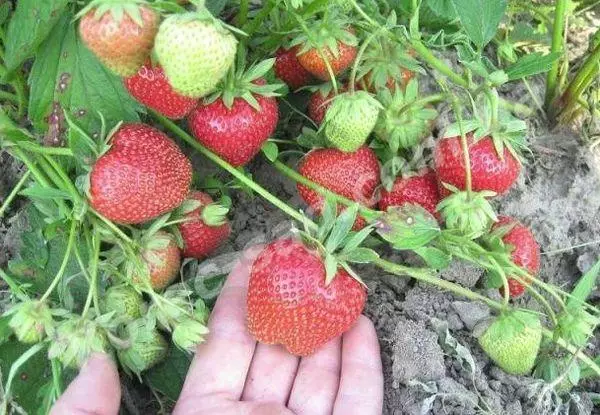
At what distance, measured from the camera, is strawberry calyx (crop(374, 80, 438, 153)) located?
150 centimetres

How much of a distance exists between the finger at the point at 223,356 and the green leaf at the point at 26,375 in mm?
277

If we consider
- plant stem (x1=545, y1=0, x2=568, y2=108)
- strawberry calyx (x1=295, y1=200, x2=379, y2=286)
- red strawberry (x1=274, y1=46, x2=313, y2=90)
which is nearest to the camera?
strawberry calyx (x1=295, y1=200, x2=379, y2=286)

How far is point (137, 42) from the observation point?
1176 millimetres

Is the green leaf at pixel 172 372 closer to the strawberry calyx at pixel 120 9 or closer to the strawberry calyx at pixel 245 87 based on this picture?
the strawberry calyx at pixel 245 87

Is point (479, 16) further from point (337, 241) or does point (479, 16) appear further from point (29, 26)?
point (29, 26)

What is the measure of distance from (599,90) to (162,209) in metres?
1.03

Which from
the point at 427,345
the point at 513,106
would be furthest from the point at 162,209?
the point at 513,106

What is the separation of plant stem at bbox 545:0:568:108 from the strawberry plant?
1 centimetres

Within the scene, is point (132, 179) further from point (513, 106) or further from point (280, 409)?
point (513, 106)

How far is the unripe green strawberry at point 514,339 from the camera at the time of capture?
1359 millimetres

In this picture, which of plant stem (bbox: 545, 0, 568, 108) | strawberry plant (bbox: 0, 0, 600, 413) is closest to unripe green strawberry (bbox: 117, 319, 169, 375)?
strawberry plant (bbox: 0, 0, 600, 413)

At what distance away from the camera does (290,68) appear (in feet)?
5.29

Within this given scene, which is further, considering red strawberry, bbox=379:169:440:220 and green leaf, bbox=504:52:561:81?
red strawberry, bbox=379:169:440:220

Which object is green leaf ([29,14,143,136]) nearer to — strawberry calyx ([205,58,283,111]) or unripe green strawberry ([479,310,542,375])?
strawberry calyx ([205,58,283,111])
